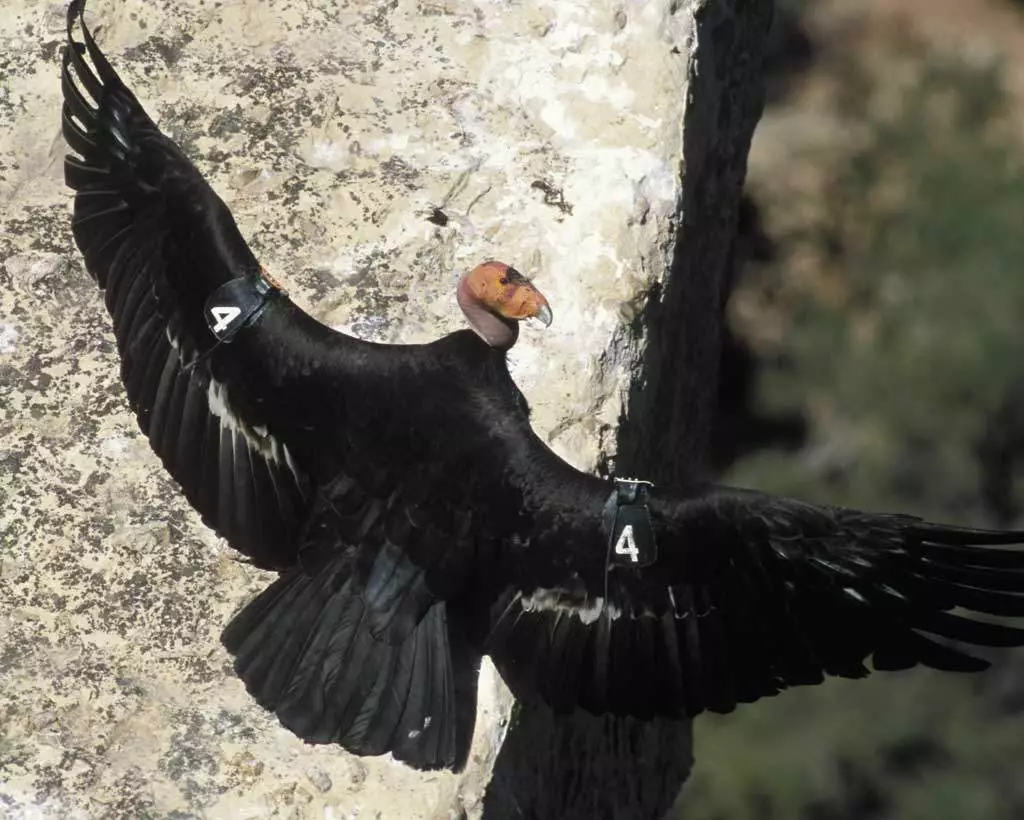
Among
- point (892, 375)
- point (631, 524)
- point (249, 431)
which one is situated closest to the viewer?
point (631, 524)

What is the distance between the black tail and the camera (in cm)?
304

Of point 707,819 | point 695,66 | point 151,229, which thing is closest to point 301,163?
point 151,229

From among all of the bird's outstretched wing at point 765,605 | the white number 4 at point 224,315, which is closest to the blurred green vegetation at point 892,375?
the bird's outstretched wing at point 765,605

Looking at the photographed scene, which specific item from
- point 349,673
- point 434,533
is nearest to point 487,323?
point 434,533

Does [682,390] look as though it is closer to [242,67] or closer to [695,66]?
[695,66]

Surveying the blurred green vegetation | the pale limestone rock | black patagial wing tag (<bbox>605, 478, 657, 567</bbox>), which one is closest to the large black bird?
black patagial wing tag (<bbox>605, 478, 657, 567</bbox>)

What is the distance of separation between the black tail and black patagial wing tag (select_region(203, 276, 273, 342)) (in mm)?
453

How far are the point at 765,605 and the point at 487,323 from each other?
0.72 m

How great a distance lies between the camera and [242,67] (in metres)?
3.90

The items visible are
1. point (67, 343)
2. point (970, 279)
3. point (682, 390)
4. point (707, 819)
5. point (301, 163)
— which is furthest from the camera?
point (970, 279)

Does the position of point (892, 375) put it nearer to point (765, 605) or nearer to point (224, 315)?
point (765, 605)

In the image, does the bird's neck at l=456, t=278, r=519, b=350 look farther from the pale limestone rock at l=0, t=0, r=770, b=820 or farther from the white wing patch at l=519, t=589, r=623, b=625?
the white wing patch at l=519, t=589, r=623, b=625

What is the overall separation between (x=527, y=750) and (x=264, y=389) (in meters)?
0.80

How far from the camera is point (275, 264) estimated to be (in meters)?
3.62
